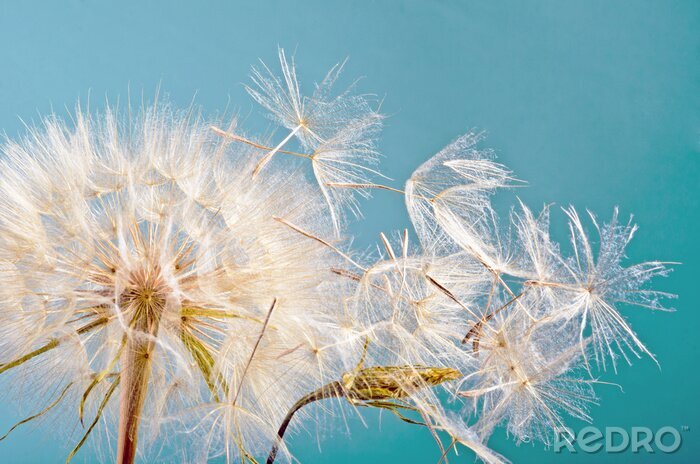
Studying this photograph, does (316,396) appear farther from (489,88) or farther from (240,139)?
(489,88)

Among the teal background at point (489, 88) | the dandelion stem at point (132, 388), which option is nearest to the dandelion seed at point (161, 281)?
the dandelion stem at point (132, 388)

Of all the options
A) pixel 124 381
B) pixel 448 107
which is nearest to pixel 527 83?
pixel 448 107

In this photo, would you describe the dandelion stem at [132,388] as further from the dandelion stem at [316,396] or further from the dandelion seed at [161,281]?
the dandelion stem at [316,396]

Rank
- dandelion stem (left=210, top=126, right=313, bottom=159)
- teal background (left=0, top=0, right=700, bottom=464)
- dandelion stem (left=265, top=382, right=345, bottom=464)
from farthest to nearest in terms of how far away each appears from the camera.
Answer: teal background (left=0, top=0, right=700, bottom=464) < dandelion stem (left=210, top=126, right=313, bottom=159) < dandelion stem (left=265, top=382, right=345, bottom=464)

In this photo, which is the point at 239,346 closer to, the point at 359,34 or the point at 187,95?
the point at 187,95

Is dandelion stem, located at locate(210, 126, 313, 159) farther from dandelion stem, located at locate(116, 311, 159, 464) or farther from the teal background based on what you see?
the teal background

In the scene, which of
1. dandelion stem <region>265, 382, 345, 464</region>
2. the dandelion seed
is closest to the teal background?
Result: the dandelion seed

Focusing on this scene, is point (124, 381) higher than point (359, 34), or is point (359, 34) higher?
point (359, 34)

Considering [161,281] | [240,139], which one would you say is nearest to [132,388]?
[161,281]
